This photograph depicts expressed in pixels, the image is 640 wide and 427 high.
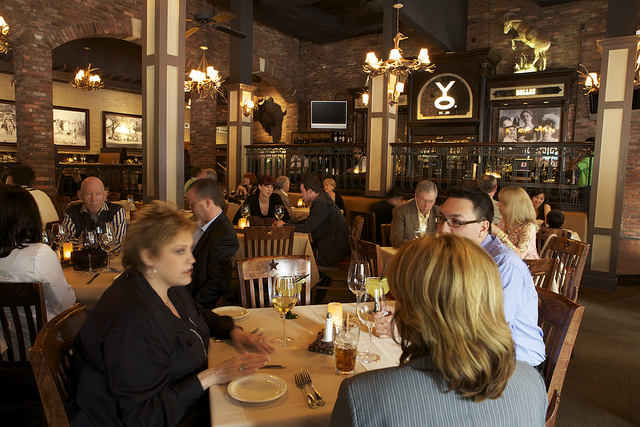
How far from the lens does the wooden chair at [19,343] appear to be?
183cm

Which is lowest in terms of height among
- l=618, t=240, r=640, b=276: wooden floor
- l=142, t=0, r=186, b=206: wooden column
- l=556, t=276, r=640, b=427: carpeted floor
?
l=556, t=276, r=640, b=427: carpeted floor

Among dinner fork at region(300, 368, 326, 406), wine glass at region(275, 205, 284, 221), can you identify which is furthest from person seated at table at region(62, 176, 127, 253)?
dinner fork at region(300, 368, 326, 406)

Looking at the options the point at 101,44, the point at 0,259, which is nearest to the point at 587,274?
the point at 0,259

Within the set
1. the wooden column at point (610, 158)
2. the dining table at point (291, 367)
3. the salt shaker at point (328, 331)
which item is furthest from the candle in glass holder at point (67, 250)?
the wooden column at point (610, 158)

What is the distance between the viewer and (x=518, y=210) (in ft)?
11.3

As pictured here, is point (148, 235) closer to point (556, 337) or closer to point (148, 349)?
point (148, 349)

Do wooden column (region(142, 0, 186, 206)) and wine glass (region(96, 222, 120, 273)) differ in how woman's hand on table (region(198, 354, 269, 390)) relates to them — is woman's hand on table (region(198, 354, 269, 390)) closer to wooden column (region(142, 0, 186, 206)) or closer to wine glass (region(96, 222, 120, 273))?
wine glass (region(96, 222, 120, 273))

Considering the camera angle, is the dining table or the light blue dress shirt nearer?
the dining table

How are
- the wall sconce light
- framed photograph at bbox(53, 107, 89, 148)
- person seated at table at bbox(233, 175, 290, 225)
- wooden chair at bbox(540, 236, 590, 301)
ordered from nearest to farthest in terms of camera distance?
wooden chair at bbox(540, 236, 590, 301) → person seated at table at bbox(233, 175, 290, 225) → the wall sconce light → framed photograph at bbox(53, 107, 89, 148)

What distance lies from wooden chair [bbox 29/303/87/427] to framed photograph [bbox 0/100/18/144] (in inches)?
497

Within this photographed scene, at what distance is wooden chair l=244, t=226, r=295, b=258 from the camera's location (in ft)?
12.5

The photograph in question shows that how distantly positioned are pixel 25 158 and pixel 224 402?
27.4ft

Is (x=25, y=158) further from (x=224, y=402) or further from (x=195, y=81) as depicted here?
(x=224, y=402)

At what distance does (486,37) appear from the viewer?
11070 mm
